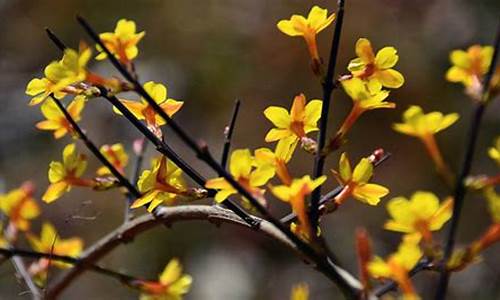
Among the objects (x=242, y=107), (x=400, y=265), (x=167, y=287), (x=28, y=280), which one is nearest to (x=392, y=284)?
(x=400, y=265)

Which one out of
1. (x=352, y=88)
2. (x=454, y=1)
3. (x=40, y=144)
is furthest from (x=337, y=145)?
(x=454, y=1)

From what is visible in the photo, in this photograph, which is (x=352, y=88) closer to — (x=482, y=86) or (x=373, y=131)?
(x=482, y=86)

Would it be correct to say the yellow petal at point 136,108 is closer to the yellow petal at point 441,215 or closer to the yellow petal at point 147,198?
the yellow petal at point 147,198

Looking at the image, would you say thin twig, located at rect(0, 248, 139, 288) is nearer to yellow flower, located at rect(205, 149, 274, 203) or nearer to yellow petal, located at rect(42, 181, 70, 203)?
yellow petal, located at rect(42, 181, 70, 203)

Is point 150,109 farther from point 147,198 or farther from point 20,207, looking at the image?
point 20,207

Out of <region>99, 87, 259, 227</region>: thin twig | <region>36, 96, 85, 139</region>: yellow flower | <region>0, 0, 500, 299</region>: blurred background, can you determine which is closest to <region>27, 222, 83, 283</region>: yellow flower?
<region>36, 96, 85, 139</region>: yellow flower

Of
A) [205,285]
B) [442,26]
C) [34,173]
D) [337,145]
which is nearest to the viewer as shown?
[337,145]

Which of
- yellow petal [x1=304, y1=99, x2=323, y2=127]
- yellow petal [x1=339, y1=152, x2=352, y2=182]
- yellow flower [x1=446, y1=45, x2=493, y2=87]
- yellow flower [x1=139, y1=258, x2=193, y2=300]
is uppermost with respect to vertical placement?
yellow flower [x1=446, y1=45, x2=493, y2=87]

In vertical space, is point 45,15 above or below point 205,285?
above
